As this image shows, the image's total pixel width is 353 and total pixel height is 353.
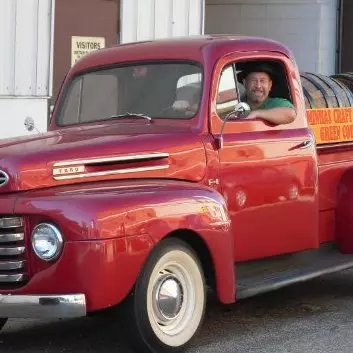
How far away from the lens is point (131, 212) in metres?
5.09

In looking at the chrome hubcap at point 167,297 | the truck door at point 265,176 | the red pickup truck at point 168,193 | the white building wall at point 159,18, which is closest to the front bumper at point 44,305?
the red pickup truck at point 168,193

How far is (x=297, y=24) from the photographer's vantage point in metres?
15.7

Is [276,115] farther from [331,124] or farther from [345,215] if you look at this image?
[345,215]

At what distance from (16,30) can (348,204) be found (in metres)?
5.06

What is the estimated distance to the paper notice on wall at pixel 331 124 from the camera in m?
6.98

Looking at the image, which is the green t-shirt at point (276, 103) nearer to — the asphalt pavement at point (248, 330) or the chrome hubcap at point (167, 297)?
the asphalt pavement at point (248, 330)

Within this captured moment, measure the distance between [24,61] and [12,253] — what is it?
599 cm

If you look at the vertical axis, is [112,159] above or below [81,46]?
below

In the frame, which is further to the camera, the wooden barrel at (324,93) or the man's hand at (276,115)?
the wooden barrel at (324,93)

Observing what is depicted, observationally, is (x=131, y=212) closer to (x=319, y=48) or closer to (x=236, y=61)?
(x=236, y=61)

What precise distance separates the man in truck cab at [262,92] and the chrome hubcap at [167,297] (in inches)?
63.1

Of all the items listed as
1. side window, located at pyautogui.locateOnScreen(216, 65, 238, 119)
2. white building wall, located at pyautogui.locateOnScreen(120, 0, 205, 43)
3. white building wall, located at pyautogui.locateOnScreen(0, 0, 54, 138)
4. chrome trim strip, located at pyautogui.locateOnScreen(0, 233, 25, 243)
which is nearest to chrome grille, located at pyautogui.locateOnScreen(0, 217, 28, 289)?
chrome trim strip, located at pyautogui.locateOnScreen(0, 233, 25, 243)

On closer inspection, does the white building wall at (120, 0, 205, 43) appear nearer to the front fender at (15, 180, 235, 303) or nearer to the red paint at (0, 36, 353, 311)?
the red paint at (0, 36, 353, 311)

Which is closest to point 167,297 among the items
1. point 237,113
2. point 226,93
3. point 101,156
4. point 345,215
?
point 101,156
